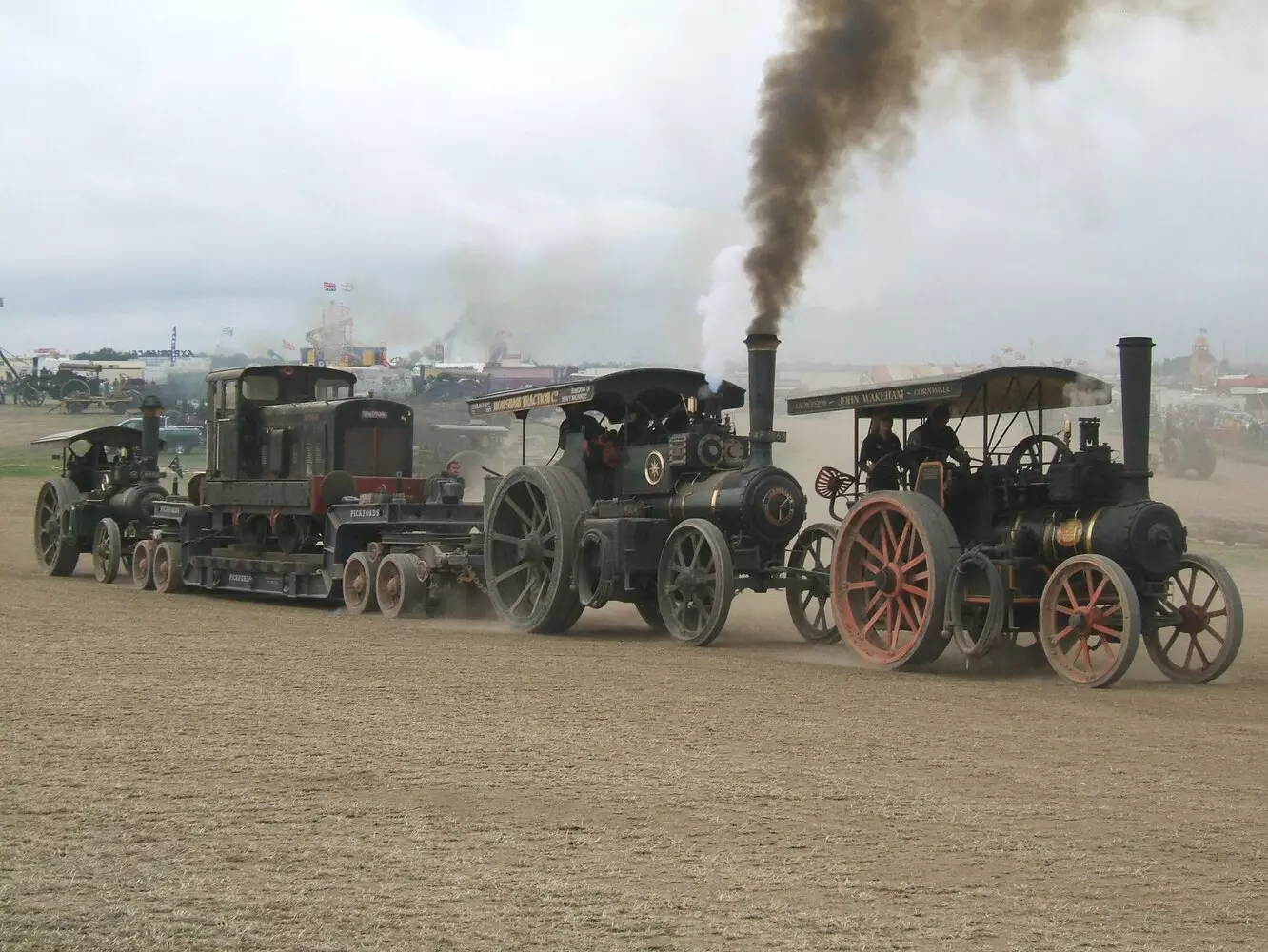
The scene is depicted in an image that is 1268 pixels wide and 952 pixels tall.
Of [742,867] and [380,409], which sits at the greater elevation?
[380,409]

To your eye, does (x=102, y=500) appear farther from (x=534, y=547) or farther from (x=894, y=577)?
(x=894, y=577)

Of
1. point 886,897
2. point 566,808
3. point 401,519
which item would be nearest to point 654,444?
point 401,519

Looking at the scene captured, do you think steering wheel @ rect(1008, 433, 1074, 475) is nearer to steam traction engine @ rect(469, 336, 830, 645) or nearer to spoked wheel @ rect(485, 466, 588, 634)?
steam traction engine @ rect(469, 336, 830, 645)

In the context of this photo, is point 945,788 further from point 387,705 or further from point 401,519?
point 401,519

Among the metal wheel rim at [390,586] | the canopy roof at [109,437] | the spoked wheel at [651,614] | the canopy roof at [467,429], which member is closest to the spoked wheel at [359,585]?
the metal wheel rim at [390,586]

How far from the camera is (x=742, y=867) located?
581 centimetres

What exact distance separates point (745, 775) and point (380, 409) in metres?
13.2

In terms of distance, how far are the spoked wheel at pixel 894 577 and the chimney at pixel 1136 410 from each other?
138cm

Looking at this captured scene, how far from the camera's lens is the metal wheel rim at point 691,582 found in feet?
45.2

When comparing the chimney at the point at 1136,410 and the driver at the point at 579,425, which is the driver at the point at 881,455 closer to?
the chimney at the point at 1136,410

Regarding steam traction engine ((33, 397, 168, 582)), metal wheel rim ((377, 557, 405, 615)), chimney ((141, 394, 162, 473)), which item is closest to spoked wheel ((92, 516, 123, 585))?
steam traction engine ((33, 397, 168, 582))

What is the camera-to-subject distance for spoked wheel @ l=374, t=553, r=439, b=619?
16.9 metres

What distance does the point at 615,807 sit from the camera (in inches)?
266

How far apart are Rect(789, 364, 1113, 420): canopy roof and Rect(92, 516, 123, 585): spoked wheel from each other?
1342 centimetres
